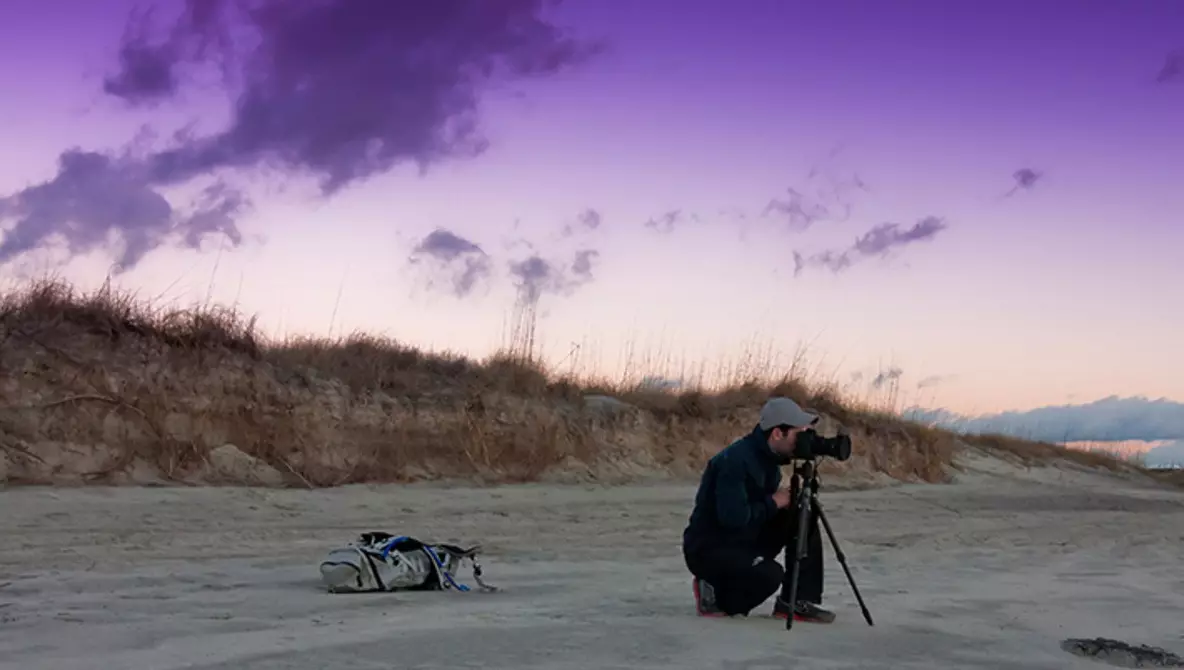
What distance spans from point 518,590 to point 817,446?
2.20 m

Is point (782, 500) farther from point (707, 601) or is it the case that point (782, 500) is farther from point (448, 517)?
point (448, 517)

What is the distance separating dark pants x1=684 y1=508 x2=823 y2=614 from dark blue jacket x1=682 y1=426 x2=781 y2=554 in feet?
0.21

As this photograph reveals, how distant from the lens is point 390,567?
6.11 m

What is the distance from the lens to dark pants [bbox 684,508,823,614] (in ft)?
17.8

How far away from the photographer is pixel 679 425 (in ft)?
50.8

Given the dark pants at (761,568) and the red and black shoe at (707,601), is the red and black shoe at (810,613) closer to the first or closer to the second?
the dark pants at (761,568)

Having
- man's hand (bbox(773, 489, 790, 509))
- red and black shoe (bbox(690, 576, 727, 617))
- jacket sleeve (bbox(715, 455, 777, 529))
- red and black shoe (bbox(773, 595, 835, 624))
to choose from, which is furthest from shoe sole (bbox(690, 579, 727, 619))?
man's hand (bbox(773, 489, 790, 509))

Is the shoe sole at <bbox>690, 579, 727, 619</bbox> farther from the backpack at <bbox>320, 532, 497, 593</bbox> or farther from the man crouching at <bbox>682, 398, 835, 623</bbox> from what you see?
the backpack at <bbox>320, 532, 497, 593</bbox>

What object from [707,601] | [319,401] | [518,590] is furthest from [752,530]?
[319,401]

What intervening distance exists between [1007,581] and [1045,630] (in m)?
1.87

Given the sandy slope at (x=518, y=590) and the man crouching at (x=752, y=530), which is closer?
the sandy slope at (x=518, y=590)

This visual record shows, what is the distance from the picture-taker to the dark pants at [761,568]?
5.42m

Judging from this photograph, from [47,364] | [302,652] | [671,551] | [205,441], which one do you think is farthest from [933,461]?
[302,652]

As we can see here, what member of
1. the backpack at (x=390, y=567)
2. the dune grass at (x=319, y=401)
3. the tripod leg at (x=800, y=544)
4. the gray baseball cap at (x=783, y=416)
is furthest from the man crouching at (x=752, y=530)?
the dune grass at (x=319, y=401)
